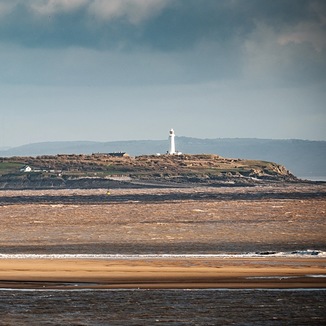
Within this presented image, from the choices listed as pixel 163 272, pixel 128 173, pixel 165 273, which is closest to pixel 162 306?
pixel 165 273

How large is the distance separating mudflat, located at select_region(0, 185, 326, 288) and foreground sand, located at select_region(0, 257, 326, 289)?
26 millimetres

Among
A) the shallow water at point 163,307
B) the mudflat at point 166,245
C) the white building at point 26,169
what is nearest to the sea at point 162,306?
the shallow water at point 163,307

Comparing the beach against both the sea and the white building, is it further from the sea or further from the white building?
the white building

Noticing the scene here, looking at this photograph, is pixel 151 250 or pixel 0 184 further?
pixel 0 184

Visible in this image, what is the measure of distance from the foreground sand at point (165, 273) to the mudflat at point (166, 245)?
0.03 m

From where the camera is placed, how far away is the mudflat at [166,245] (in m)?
27.0

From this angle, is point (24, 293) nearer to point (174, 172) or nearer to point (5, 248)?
point (5, 248)

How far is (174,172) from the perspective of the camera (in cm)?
17562

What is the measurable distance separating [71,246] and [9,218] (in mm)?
20577

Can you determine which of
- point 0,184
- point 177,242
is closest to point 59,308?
point 177,242

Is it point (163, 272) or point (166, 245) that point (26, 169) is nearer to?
point (166, 245)

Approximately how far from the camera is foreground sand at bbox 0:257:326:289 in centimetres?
2583

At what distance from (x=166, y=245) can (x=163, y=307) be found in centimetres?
1695

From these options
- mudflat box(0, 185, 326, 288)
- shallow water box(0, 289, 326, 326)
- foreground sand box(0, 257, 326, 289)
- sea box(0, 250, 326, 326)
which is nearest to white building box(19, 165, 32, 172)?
mudflat box(0, 185, 326, 288)
